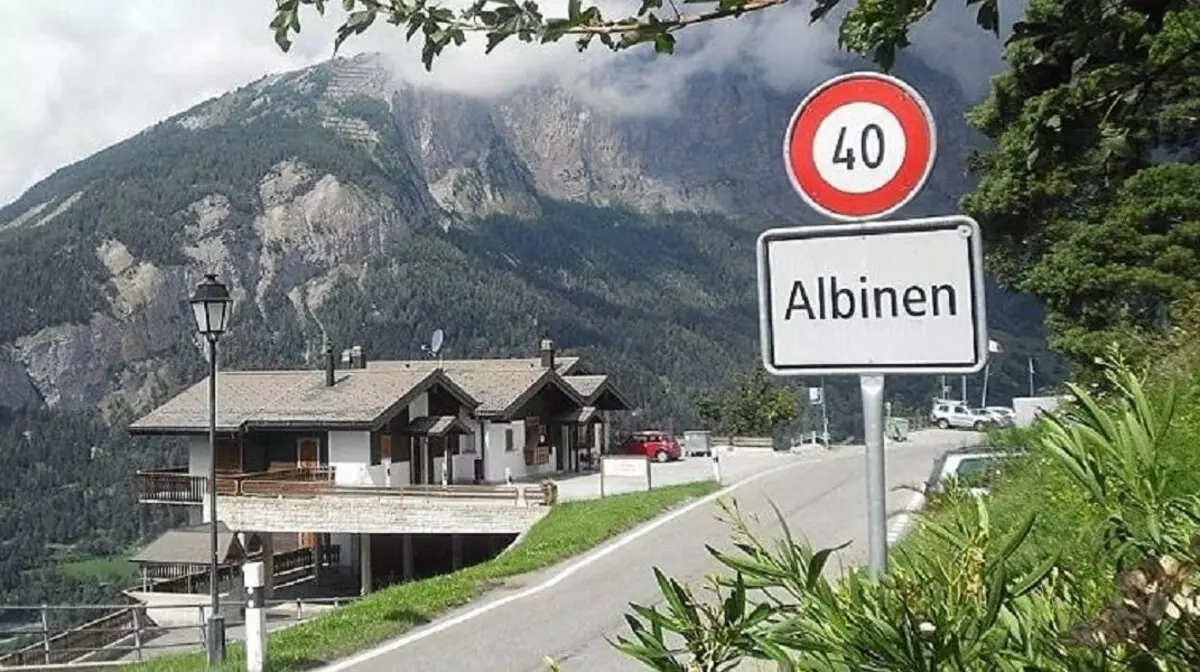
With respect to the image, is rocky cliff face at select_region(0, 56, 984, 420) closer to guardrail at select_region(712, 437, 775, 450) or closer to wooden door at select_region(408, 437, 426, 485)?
guardrail at select_region(712, 437, 775, 450)

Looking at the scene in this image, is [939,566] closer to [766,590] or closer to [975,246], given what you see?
[766,590]

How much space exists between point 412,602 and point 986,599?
436 inches

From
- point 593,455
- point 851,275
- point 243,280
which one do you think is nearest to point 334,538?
point 593,455

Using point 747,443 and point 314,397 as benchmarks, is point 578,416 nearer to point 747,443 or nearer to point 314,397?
point 314,397

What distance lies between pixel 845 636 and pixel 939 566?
0.23 m

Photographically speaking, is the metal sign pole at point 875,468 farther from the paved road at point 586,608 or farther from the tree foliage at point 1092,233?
the tree foliage at point 1092,233

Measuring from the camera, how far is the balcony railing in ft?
91.7

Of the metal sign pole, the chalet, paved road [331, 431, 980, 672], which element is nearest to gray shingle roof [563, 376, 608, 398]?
the chalet

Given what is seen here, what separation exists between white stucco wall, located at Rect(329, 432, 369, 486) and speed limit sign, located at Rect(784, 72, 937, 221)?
34299 millimetres

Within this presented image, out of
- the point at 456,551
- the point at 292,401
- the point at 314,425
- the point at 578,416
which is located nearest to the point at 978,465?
the point at 456,551

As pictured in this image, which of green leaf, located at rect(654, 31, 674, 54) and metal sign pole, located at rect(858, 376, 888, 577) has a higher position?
green leaf, located at rect(654, 31, 674, 54)

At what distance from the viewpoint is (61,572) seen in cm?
7906

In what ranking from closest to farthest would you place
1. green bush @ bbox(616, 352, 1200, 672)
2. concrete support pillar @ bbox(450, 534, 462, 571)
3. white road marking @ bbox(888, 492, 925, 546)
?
green bush @ bbox(616, 352, 1200, 672) < white road marking @ bbox(888, 492, 925, 546) < concrete support pillar @ bbox(450, 534, 462, 571)

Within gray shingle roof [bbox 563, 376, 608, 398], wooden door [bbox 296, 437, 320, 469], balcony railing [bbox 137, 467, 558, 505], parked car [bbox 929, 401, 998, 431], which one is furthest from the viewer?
parked car [bbox 929, 401, 998, 431]
